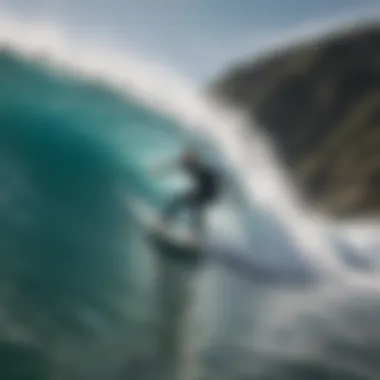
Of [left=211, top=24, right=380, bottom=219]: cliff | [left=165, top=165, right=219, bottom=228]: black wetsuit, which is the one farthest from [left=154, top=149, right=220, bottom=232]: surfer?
[left=211, top=24, right=380, bottom=219]: cliff

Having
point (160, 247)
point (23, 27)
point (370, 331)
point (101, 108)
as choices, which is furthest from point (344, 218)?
point (23, 27)

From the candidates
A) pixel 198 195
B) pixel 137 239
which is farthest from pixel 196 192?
pixel 137 239

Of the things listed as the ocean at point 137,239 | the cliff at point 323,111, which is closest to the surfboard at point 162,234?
the ocean at point 137,239

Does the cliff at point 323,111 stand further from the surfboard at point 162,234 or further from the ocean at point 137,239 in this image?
the surfboard at point 162,234

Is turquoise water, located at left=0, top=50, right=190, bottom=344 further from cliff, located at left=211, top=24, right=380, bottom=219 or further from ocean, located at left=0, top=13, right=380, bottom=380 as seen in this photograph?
cliff, located at left=211, top=24, right=380, bottom=219

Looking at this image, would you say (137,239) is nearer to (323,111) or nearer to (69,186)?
(69,186)

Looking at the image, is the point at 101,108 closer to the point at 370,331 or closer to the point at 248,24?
the point at 248,24
